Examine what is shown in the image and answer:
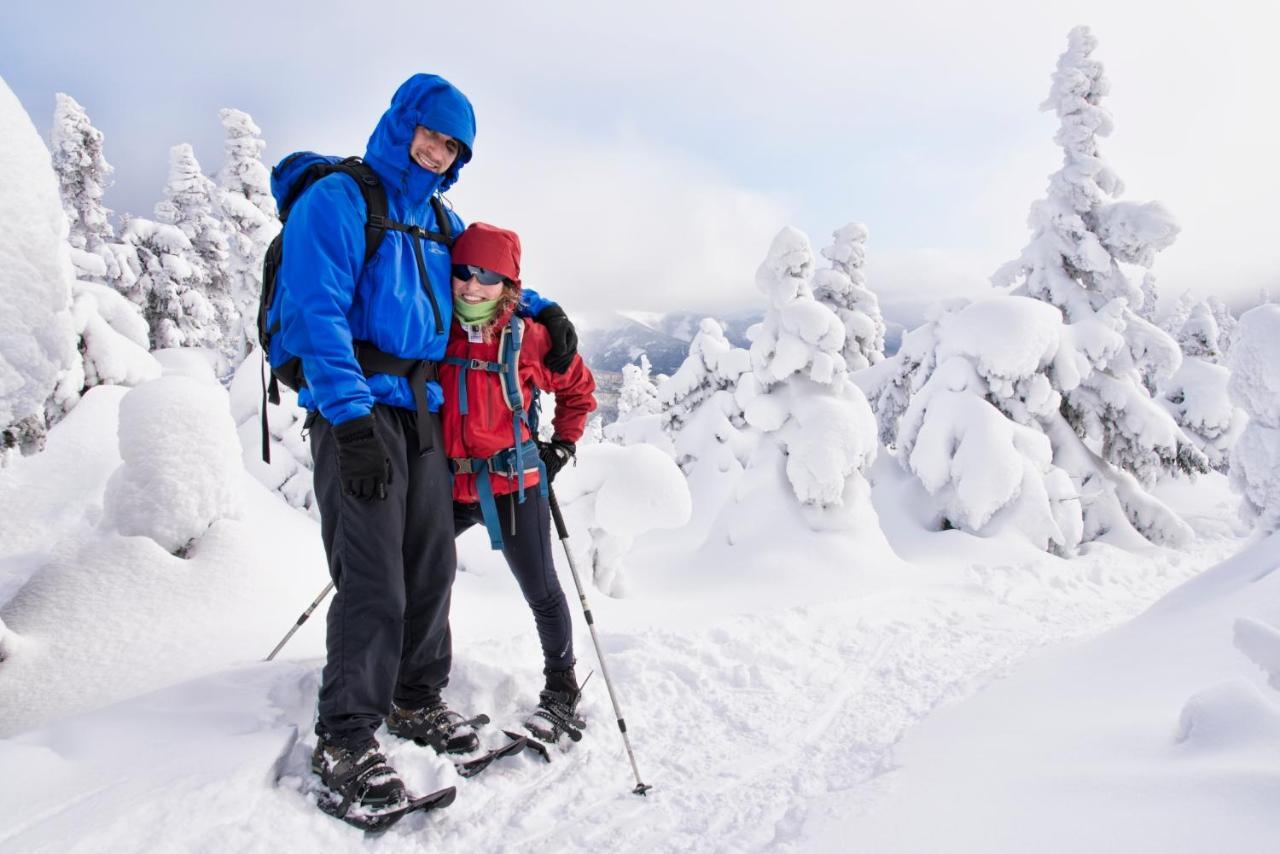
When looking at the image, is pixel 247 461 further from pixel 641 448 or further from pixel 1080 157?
pixel 1080 157

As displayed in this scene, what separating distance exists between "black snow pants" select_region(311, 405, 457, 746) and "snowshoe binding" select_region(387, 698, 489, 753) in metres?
0.51

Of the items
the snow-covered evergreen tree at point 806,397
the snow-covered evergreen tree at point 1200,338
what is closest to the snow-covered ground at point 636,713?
the snow-covered evergreen tree at point 806,397

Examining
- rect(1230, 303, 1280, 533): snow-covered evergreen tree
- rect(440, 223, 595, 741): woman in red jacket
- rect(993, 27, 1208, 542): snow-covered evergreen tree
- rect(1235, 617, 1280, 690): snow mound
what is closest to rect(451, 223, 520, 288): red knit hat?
rect(440, 223, 595, 741): woman in red jacket

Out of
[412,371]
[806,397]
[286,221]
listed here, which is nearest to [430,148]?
[286,221]

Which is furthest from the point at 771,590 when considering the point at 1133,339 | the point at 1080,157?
the point at 1080,157

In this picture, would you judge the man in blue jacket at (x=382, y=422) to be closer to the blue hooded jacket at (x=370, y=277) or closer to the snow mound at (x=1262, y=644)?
the blue hooded jacket at (x=370, y=277)

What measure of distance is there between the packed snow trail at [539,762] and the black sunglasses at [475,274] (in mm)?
2449

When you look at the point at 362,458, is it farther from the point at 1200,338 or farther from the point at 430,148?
the point at 1200,338

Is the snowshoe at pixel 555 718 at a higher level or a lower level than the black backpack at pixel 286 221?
lower

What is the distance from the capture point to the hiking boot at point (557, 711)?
3.60 meters

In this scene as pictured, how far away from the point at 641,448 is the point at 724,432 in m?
10.6

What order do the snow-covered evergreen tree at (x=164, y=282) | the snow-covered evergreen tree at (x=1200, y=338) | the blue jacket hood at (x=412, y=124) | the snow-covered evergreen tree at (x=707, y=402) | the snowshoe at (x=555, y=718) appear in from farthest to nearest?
the snow-covered evergreen tree at (x=1200, y=338)
the snow-covered evergreen tree at (x=164, y=282)
the snow-covered evergreen tree at (x=707, y=402)
the snowshoe at (x=555, y=718)
the blue jacket hood at (x=412, y=124)

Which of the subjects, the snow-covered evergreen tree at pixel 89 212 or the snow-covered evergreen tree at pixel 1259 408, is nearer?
the snow-covered evergreen tree at pixel 1259 408

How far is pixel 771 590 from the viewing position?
9367mm
